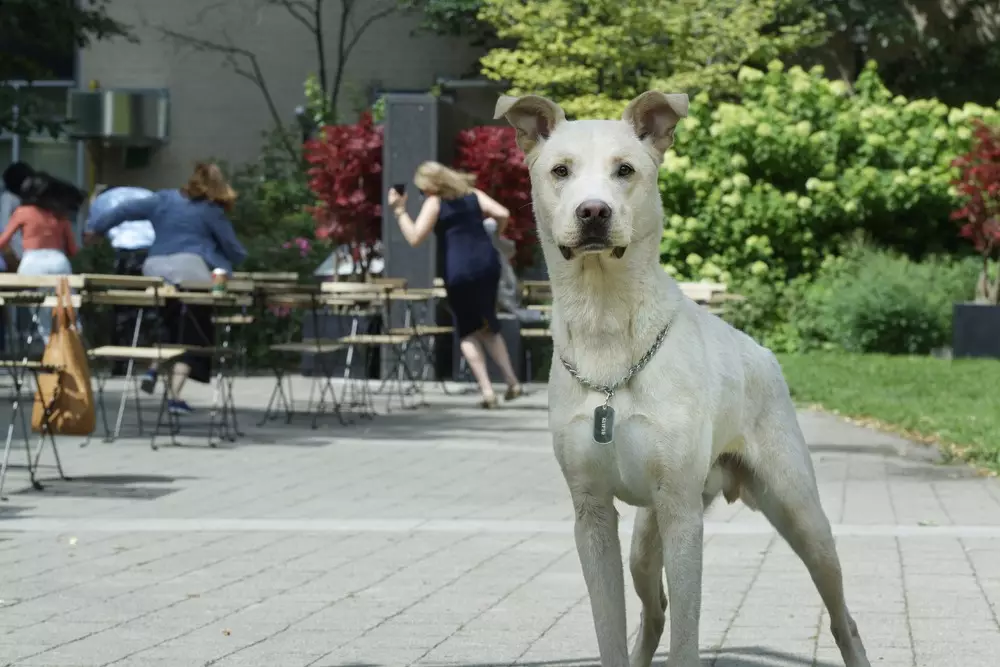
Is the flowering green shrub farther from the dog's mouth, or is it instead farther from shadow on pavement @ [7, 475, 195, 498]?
the dog's mouth

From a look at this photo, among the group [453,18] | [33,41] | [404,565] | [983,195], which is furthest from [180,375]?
[453,18]

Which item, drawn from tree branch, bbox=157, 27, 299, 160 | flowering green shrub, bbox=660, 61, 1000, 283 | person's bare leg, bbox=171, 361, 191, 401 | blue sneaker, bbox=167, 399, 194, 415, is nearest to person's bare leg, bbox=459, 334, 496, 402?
blue sneaker, bbox=167, 399, 194, 415

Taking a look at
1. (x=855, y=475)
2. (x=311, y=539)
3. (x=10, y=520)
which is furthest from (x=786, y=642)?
(x=855, y=475)

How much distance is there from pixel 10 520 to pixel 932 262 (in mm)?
17348

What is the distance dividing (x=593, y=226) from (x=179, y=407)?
10.9 metres

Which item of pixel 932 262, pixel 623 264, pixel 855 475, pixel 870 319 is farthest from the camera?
pixel 932 262

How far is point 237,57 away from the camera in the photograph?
111ft

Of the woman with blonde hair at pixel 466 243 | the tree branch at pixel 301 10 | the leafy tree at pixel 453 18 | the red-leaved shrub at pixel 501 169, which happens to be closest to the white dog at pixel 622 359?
the woman with blonde hair at pixel 466 243

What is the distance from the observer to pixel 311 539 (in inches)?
333

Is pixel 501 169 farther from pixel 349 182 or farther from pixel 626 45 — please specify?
pixel 626 45

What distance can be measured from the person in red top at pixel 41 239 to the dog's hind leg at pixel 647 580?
38.4ft

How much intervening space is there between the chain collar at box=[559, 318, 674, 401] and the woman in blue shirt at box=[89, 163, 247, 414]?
10.3 m

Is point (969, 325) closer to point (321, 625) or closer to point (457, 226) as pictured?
point (457, 226)

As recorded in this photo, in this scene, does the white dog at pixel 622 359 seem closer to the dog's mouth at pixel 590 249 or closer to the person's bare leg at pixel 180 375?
the dog's mouth at pixel 590 249
